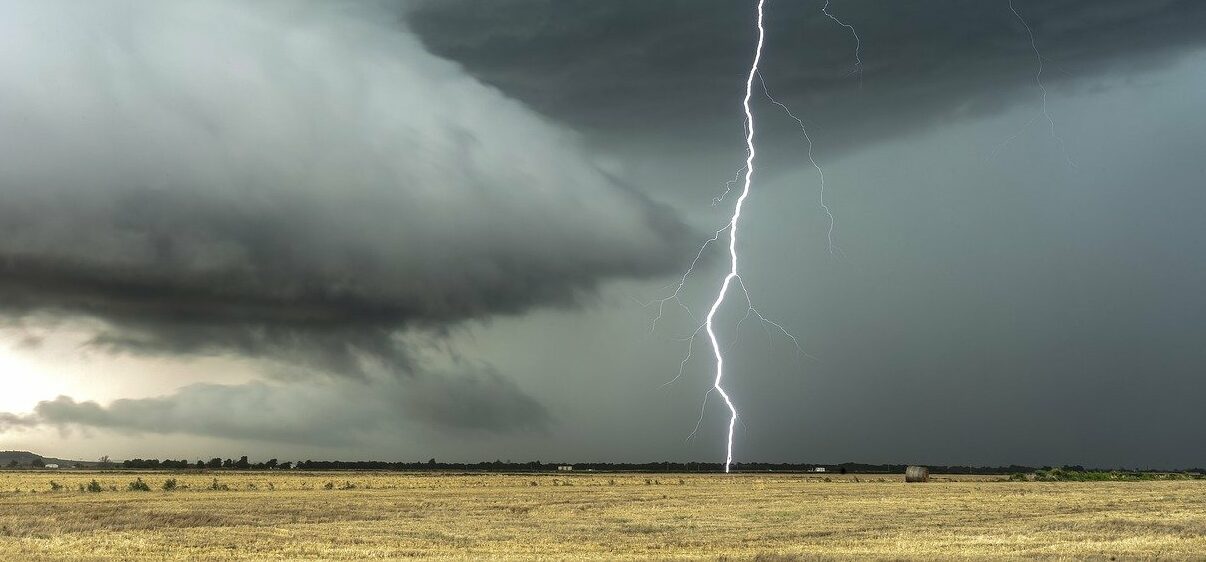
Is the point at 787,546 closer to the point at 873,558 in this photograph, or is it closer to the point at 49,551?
the point at 873,558

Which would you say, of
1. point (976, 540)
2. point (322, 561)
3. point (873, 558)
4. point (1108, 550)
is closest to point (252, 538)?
point (322, 561)

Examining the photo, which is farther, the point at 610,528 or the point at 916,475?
the point at 916,475

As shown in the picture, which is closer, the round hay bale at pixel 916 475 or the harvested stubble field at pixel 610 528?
the harvested stubble field at pixel 610 528

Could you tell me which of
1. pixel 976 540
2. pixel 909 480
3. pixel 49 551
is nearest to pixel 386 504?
Result: pixel 49 551

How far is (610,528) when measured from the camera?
1248 inches

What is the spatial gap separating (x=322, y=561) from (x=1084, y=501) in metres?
39.2

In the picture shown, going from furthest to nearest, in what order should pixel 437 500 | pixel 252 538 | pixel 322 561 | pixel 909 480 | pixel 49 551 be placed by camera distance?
pixel 909 480, pixel 437 500, pixel 252 538, pixel 49 551, pixel 322 561

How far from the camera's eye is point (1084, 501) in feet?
152

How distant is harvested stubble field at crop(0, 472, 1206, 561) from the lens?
24453 mm

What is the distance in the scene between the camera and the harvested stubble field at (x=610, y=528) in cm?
2445

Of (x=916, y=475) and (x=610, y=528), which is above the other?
(x=610, y=528)

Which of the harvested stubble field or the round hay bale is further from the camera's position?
the round hay bale

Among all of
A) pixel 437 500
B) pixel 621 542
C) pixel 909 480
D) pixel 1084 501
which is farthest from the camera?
pixel 909 480

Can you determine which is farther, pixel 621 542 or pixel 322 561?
pixel 621 542
